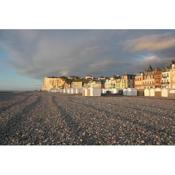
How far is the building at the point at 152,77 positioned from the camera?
51.3 ft

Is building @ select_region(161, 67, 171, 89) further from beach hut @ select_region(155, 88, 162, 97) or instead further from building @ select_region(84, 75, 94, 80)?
building @ select_region(84, 75, 94, 80)

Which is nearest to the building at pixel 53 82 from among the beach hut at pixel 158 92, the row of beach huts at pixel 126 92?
the row of beach huts at pixel 126 92

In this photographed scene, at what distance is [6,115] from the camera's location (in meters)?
15.1

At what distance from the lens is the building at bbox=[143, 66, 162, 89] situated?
15.6m

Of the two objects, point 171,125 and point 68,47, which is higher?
point 68,47

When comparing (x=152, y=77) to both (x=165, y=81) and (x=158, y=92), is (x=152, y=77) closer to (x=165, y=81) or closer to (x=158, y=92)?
(x=165, y=81)

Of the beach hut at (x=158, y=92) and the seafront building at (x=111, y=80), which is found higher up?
the seafront building at (x=111, y=80)

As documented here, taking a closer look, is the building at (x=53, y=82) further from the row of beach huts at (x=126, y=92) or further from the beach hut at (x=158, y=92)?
the beach hut at (x=158, y=92)

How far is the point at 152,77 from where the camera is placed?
58.5 feet

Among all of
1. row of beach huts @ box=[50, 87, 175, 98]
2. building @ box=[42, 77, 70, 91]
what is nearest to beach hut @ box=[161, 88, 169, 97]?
row of beach huts @ box=[50, 87, 175, 98]

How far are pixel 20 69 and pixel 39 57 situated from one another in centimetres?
86

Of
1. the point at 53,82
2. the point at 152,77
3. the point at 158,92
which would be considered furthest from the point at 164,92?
the point at 53,82
